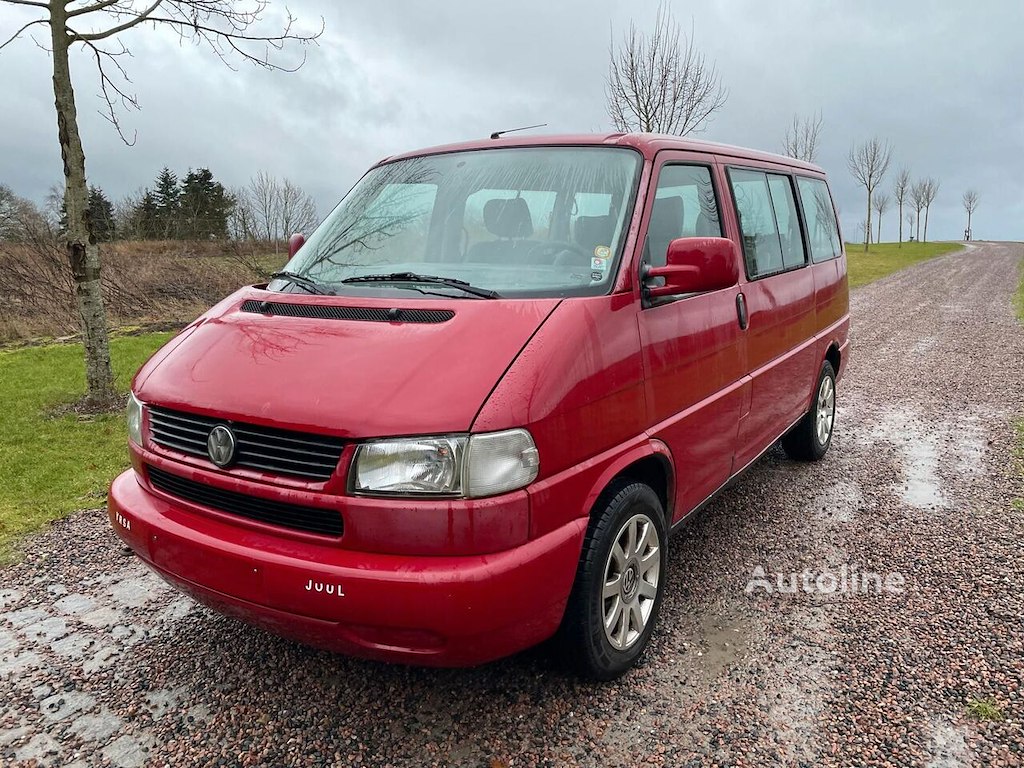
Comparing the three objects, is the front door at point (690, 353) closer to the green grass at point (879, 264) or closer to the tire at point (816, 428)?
the tire at point (816, 428)

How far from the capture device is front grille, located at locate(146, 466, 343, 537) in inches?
93.1

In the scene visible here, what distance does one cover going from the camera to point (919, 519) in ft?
15.1

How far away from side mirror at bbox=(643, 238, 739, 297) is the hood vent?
3.00 feet

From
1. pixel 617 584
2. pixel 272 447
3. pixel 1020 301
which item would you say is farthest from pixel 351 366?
pixel 1020 301

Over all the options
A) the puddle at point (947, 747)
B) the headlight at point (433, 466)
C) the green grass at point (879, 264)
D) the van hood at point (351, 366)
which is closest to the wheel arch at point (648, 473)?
the headlight at point (433, 466)

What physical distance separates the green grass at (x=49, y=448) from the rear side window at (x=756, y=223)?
4.38m

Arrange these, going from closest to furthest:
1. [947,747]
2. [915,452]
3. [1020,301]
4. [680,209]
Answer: [947,747], [680,209], [915,452], [1020,301]

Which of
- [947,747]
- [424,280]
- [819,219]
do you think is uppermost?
[819,219]

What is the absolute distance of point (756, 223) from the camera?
4.32 m

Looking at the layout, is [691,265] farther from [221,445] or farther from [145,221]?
[145,221]

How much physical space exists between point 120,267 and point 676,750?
58.0ft

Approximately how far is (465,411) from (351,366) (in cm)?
45

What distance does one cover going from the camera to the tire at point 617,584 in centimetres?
268

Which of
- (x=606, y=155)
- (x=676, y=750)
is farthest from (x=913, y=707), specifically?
(x=606, y=155)
